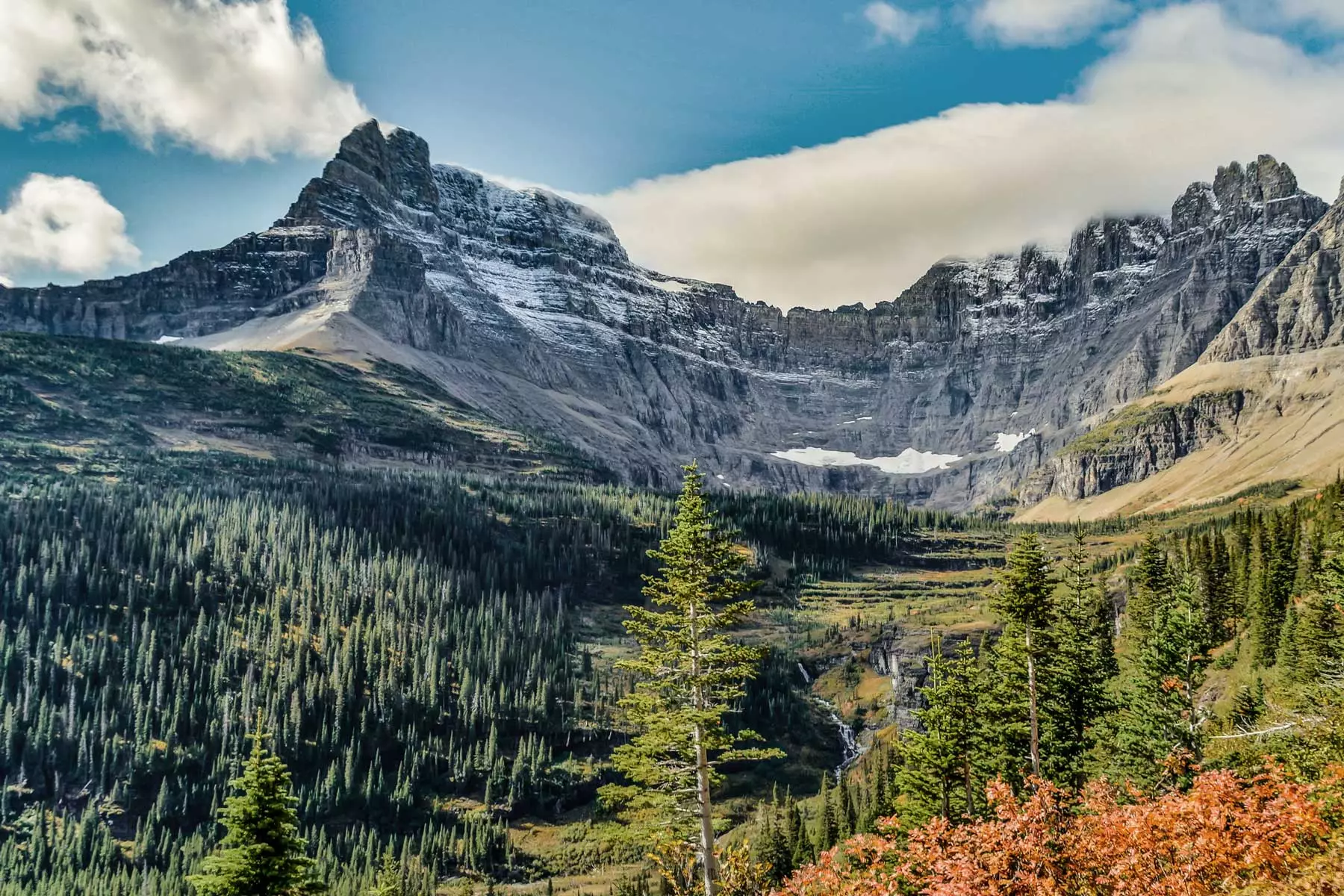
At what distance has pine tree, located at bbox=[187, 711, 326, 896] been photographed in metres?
31.0

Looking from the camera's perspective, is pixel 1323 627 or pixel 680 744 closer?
pixel 680 744

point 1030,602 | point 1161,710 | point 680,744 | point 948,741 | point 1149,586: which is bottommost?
point 948,741

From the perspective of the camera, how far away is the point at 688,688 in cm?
3105

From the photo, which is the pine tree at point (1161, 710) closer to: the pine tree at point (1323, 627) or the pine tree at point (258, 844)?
the pine tree at point (1323, 627)

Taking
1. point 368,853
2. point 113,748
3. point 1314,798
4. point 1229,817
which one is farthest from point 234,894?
point 113,748

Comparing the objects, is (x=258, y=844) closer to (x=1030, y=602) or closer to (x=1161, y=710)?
(x=1030, y=602)

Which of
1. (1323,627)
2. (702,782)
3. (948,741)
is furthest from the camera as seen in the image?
(1323,627)

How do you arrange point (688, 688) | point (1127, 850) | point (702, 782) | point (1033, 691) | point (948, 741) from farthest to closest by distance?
point (948, 741), point (1033, 691), point (688, 688), point (702, 782), point (1127, 850)

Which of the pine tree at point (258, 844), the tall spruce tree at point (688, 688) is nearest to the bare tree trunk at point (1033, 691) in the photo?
the tall spruce tree at point (688, 688)

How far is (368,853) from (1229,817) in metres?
139

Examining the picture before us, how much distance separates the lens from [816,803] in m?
150

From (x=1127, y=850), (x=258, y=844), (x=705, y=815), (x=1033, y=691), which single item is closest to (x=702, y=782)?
(x=705, y=815)

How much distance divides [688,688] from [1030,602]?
73.9 ft

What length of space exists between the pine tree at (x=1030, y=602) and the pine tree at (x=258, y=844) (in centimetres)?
3276
